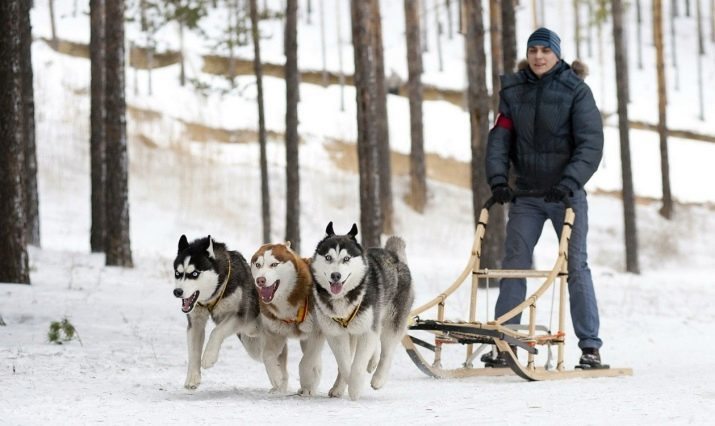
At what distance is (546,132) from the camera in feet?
26.1

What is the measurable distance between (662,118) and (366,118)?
1945 centimetres

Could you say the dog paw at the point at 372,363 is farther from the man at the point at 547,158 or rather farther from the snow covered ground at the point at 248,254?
the man at the point at 547,158

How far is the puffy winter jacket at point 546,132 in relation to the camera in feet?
25.6

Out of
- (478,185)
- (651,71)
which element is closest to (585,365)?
(478,185)

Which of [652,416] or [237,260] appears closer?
[652,416]

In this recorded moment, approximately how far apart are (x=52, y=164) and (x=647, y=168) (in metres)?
23.7

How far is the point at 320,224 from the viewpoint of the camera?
3297cm

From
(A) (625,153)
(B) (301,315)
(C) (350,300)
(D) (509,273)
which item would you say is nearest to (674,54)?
(A) (625,153)

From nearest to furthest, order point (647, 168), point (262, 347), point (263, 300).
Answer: point (263, 300) < point (262, 347) < point (647, 168)

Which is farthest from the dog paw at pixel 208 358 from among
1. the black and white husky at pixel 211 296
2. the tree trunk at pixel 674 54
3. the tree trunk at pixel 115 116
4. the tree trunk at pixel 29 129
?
the tree trunk at pixel 674 54

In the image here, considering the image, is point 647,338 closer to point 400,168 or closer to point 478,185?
point 478,185

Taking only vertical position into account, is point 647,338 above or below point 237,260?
below

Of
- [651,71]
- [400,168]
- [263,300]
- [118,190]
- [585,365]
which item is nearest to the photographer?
[263,300]

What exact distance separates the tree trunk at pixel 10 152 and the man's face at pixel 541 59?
6064 mm
